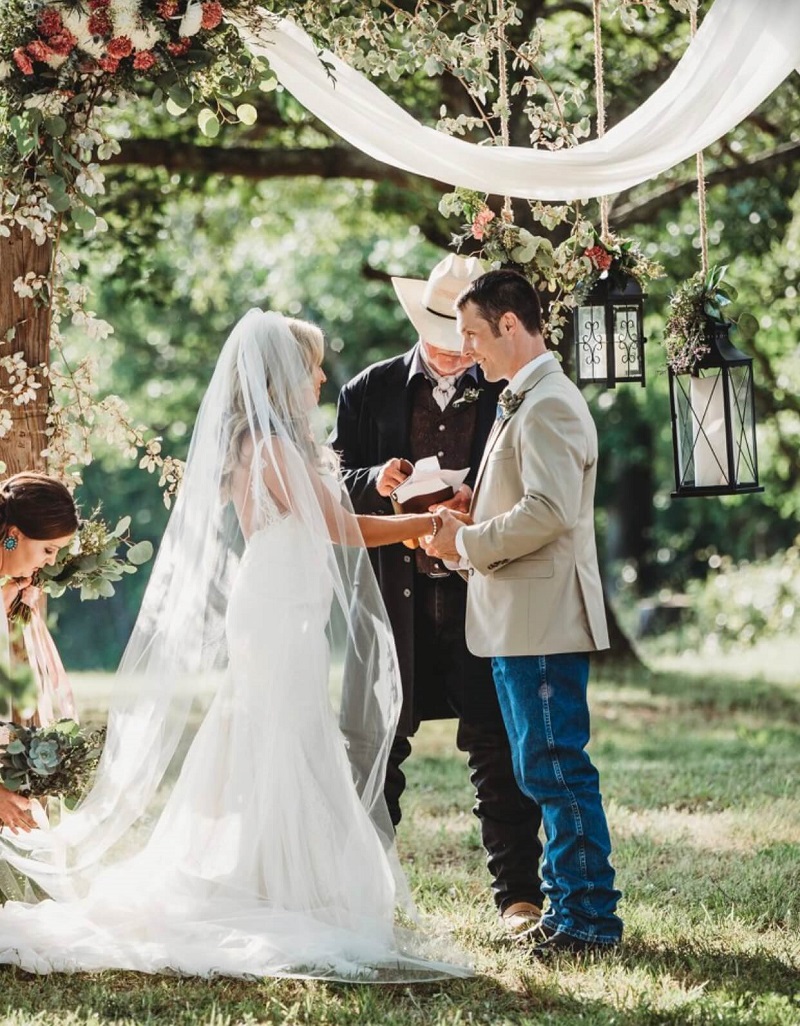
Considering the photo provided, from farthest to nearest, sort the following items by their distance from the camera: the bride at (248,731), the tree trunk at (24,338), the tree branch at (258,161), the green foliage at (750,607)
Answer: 1. the green foliage at (750,607)
2. the tree branch at (258,161)
3. the tree trunk at (24,338)
4. the bride at (248,731)

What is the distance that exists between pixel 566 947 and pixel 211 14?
3.07 meters

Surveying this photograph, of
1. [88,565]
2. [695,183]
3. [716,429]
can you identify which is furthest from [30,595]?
[695,183]

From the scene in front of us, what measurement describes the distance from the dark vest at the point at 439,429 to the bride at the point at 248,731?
0.47 meters

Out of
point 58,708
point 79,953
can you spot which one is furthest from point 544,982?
point 58,708

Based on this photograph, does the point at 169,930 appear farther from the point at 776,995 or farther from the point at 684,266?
the point at 684,266

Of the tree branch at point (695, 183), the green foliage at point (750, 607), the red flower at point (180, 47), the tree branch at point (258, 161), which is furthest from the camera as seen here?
the green foliage at point (750, 607)

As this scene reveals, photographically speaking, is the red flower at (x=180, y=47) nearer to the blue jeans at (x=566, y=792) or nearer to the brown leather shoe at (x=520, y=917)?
the blue jeans at (x=566, y=792)

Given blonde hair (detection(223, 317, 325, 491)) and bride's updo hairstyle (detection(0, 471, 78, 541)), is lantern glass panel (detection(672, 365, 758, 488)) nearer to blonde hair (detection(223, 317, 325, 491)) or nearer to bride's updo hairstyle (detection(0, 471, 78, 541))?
blonde hair (detection(223, 317, 325, 491))

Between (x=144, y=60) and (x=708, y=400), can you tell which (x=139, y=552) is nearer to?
(x=144, y=60)

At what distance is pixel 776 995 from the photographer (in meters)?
3.60

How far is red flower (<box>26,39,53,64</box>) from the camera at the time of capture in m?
4.13

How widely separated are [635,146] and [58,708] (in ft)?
8.78

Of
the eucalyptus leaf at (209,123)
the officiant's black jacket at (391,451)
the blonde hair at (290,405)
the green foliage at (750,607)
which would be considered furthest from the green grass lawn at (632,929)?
the green foliage at (750,607)

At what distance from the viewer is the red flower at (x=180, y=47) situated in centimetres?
424
